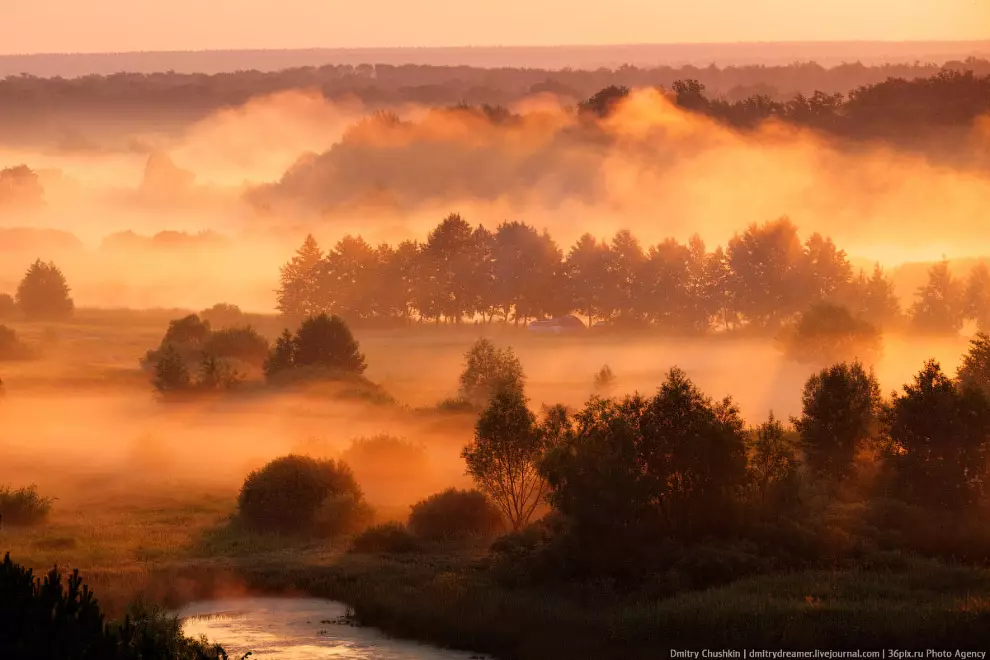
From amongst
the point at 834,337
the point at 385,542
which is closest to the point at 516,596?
the point at 385,542

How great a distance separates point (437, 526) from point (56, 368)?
4481 inches

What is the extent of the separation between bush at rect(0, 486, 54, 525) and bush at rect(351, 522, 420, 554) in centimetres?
2458

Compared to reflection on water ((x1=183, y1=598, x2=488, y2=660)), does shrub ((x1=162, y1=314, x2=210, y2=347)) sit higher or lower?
higher

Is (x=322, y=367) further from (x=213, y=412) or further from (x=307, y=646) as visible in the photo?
(x=307, y=646)

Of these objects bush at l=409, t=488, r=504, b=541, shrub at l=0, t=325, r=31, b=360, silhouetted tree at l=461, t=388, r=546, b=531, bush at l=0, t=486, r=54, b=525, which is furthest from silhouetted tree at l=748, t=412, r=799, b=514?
shrub at l=0, t=325, r=31, b=360

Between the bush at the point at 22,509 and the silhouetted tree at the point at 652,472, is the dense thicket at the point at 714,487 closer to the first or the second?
the silhouetted tree at the point at 652,472

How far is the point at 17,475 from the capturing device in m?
116

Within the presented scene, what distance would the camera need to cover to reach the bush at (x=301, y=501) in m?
89.2

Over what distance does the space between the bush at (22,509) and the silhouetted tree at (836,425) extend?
52738 millimetres

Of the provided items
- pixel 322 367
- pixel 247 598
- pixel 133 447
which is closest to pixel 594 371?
pixel 322 367

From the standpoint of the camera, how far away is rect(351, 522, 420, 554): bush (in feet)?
269

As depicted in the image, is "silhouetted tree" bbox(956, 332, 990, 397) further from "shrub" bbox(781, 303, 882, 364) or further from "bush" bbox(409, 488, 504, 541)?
"shrub" bbox(781, 303, 882, 364)

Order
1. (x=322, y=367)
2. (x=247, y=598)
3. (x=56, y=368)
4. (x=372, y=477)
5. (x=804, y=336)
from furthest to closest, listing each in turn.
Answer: (x=804, y=336), (x=56, y=368), (x=322, y=367), (x=372, y=477), (x=247, y=598)

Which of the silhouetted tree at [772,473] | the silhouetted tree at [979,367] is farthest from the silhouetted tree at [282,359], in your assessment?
the silhouetted tree at [772,473]
